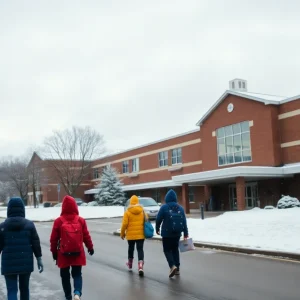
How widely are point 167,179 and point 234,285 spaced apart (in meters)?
40.7

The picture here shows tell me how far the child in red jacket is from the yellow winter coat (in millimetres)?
2784

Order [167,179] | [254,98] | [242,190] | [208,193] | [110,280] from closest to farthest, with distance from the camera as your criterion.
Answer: [110,280] → [242,190] → [254,98] → [208,193] → [167,179]

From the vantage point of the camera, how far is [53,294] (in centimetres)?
763

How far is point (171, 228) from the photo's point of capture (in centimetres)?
884

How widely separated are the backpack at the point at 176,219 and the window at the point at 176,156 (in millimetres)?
37452

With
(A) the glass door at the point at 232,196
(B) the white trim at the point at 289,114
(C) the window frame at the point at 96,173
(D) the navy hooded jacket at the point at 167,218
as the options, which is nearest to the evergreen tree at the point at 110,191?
(A) the glass door at the point at 232,196

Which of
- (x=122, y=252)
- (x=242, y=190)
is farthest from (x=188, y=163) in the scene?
(x=122, y=252)

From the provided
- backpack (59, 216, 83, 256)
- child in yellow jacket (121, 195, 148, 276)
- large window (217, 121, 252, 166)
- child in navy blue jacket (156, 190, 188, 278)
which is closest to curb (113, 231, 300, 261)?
child in navy blue jacket (156, 190, 188, 278)

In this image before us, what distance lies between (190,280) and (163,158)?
41.4m

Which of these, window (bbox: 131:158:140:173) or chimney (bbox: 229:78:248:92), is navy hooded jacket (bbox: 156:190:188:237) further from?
window (bbox: 131:158:140:173)

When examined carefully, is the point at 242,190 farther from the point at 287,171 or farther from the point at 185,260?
the point at 185,260

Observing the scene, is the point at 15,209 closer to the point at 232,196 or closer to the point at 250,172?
the point at 250,172

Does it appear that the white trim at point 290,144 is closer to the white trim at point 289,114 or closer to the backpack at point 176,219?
the white trim at point 289,114

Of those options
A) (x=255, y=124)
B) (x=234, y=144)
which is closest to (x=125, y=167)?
(x=234, y=144)
